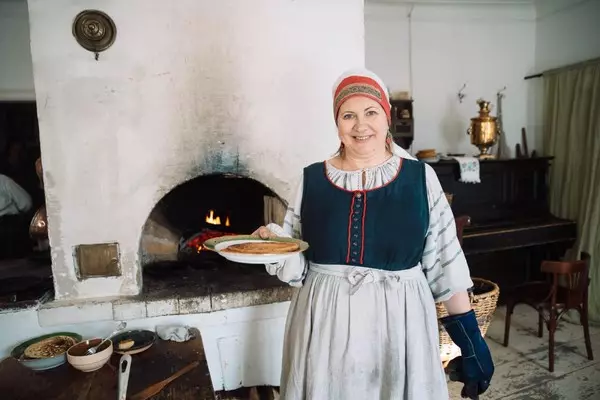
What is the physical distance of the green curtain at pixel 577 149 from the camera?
12.9 feet

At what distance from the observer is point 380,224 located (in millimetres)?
1407

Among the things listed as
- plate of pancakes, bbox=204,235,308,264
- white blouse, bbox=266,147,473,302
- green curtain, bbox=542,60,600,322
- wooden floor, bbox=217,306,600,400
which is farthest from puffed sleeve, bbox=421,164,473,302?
green curtain, bbox=542,60,600,322

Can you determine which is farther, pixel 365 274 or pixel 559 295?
pixel 559 295

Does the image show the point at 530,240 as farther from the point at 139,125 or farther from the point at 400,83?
the point at 139,125

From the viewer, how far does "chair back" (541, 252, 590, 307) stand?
3.08m

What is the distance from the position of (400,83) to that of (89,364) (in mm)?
3757

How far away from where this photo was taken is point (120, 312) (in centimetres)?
226

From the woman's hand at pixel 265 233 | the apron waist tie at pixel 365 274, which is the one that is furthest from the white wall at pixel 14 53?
the apron waist tie at pixel 365 274

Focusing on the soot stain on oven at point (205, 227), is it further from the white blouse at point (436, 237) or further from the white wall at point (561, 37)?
the white wall at point (561, 37)

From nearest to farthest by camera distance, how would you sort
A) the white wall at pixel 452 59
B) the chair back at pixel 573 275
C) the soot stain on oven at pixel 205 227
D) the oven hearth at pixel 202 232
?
1. the soot stain on oven at pixel 205 227
2. the oven hearth at pixel 202 232
3. the chair back at pixel 573 275
4. the white wall at pixel 452 59

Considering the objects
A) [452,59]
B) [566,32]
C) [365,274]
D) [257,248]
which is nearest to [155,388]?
[257,248]

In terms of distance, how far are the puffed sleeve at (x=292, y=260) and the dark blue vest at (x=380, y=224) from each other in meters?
0.13

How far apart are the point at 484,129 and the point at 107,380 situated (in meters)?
3.83

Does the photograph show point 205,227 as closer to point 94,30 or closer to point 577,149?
point 94,30
